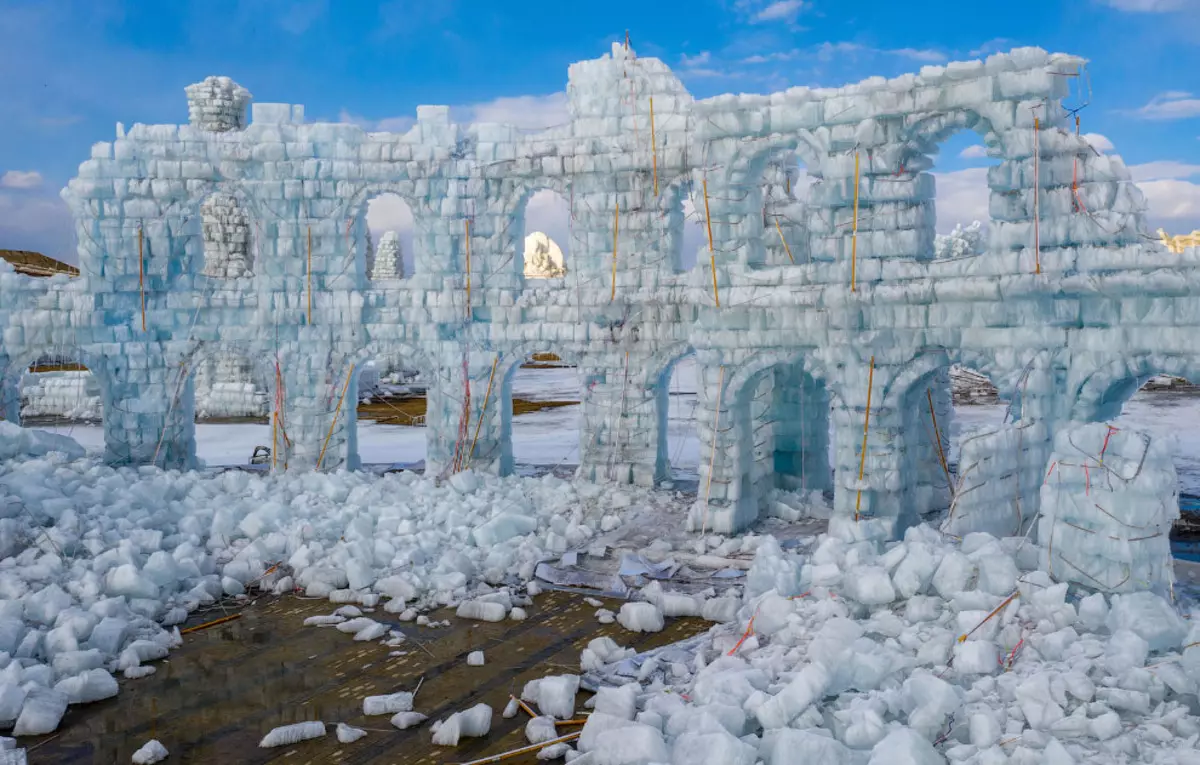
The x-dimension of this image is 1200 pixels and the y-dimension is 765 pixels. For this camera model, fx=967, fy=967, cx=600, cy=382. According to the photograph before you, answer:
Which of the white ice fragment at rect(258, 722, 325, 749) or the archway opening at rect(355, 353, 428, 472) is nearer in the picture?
the white ice fragment at rect(258, 722, 325, 749)

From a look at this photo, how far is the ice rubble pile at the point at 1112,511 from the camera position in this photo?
7.22m

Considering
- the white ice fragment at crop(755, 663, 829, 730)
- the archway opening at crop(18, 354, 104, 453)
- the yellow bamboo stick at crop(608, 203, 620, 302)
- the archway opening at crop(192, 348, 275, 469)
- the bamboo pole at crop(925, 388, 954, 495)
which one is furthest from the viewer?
the archway opening at crop(18, 354, 104, 453)

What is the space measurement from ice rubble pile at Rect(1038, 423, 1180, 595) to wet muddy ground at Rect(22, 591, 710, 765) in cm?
335

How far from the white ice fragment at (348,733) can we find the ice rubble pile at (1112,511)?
5.43 metres

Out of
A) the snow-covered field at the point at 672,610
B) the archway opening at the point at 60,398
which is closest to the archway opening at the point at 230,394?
the archway opening at the point at 60,398

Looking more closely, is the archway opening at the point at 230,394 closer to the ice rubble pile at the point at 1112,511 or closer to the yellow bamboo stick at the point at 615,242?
the yellow bamboo stick at the point at 615,242

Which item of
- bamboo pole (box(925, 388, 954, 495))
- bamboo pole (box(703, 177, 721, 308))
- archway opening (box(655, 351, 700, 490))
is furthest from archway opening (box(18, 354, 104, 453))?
bamboo pole (box(925, 388, 954, 495))

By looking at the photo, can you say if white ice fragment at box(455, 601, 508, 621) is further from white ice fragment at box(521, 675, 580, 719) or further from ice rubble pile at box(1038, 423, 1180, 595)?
ice rubble pile at box(1038, 423, 1180, 595)

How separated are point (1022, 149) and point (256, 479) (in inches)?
436

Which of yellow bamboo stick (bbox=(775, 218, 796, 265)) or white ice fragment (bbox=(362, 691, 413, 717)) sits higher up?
yellow bamboo stick (bbox=(775, 218, 796, 265))

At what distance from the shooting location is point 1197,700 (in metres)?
5.80

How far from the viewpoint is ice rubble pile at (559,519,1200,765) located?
5.64 meters

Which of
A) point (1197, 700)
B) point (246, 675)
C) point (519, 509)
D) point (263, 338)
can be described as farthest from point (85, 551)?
point (1197, 700)

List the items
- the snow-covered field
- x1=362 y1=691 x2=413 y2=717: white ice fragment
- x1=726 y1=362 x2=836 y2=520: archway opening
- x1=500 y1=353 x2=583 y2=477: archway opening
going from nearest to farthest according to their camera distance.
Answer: the snow-covered field
x1=362 y1=691 x2=413 y2=717: white ice fragment
x1=726 y1=362 x2=836 y2=520: archway opening
x1=500 y1=353 x2=583 y2=477: archway opening
